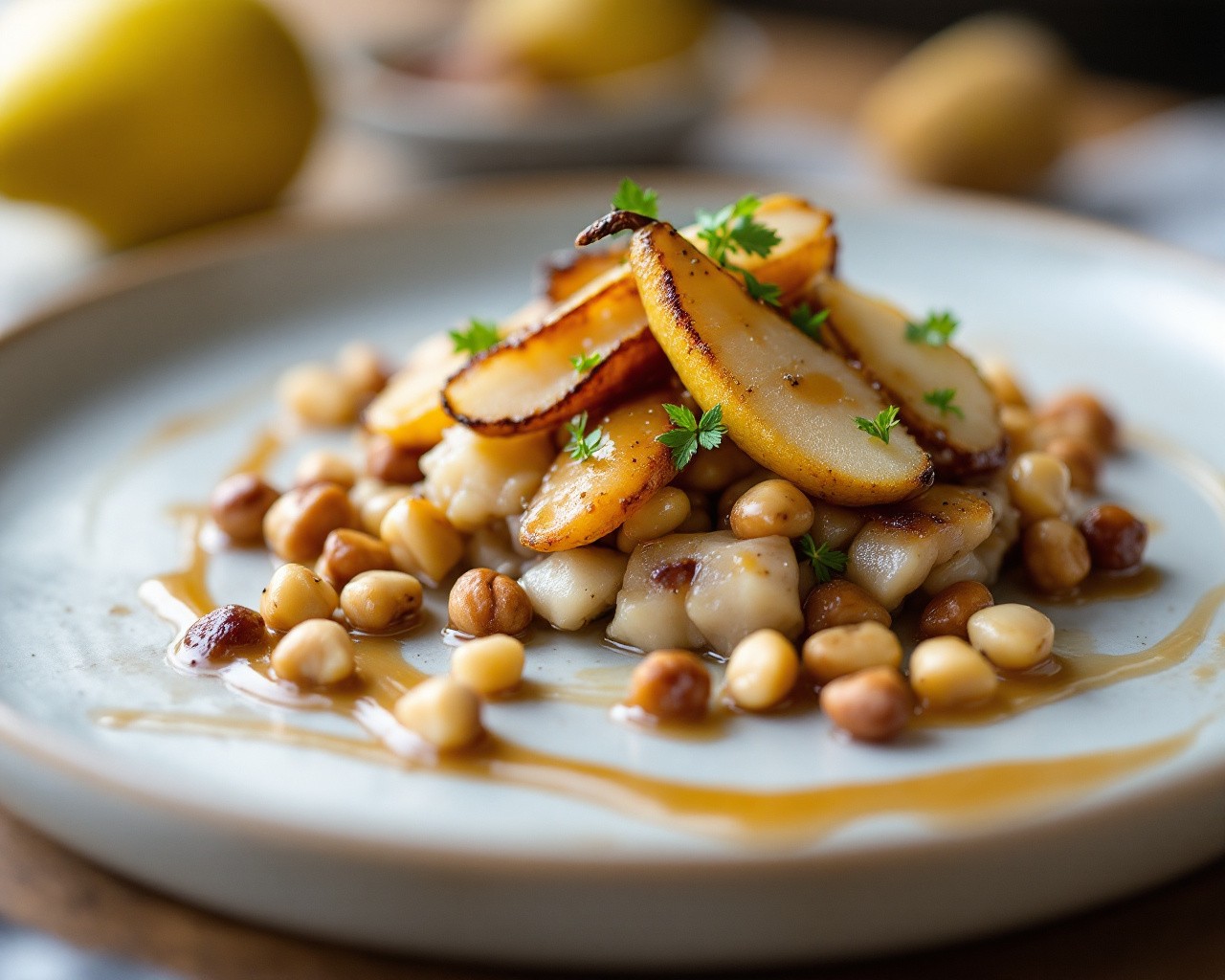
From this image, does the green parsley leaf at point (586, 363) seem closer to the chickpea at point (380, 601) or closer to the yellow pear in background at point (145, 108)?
the chickpea at point (380, 601)

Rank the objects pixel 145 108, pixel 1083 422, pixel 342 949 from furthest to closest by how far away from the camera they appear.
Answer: pixel 145 108
pixel 1083 422
pixel 342 949

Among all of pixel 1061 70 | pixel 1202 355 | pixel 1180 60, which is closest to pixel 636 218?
pixel 1202 355

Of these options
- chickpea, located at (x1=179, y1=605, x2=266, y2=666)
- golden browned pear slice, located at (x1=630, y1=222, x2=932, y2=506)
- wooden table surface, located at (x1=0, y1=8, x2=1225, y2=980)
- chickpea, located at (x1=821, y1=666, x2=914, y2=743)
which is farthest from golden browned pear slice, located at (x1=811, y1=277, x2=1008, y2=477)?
chickpea, located at (x1=179, y1=605, x2=266, y2=666)

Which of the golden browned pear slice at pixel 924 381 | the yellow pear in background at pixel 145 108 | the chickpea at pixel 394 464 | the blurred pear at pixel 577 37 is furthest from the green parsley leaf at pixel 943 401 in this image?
the blurred pear at pixel 577 37

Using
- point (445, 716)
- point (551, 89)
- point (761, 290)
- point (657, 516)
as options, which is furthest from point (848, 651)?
point (551, 89)

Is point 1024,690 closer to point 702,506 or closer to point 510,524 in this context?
point 702,506

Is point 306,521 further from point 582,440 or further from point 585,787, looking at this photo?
point 585,787
